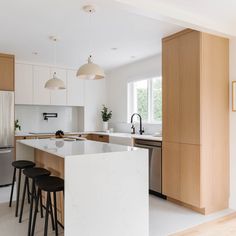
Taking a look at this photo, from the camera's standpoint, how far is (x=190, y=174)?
10.7 feet

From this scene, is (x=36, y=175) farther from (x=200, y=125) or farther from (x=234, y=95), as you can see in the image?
(x=234, y=95)

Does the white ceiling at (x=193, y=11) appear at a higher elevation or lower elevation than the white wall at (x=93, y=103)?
higher

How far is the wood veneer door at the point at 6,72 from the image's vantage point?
4660 millimetres

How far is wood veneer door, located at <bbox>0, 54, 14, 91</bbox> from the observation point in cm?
466

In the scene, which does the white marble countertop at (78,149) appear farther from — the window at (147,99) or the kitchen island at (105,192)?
the window at (147,99)

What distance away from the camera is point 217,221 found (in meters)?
2.98

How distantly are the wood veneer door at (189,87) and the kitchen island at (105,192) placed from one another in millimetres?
1037

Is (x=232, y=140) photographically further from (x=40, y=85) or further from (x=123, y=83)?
(x=40, y=85)

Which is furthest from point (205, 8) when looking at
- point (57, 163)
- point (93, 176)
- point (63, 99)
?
point (63, 99)

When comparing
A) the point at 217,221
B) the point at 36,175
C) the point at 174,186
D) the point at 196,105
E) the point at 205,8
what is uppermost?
the point at 205,8

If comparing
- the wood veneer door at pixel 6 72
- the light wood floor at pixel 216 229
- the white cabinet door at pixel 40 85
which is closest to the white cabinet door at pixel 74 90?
the white cabinet door at pixel 40 85

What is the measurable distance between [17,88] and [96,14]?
3.10m

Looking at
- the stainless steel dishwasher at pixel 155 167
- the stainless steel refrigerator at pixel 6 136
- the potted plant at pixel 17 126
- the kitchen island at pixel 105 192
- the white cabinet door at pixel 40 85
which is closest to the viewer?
the kitchen island at pixel 105 192

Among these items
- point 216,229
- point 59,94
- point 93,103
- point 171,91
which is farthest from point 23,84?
A: point 216,229
